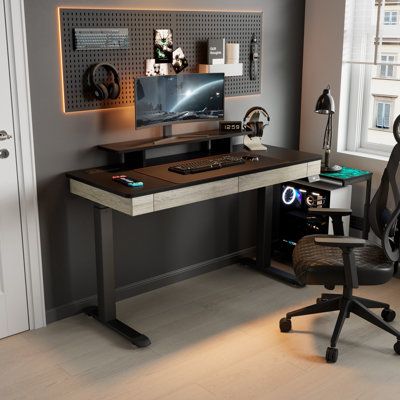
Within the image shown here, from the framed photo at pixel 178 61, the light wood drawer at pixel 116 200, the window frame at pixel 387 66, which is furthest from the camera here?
the window frame at pixel 387 66

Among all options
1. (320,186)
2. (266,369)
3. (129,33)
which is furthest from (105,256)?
(320,186)

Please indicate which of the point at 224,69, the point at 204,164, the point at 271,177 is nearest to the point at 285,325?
the point at 271,177

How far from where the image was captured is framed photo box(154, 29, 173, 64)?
352 centimetres

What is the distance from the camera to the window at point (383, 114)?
417cm

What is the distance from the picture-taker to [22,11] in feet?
9.75

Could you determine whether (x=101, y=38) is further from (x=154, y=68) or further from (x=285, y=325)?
(x=285, y=325)

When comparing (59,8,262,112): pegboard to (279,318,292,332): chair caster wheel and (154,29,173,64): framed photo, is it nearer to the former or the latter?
(154,29,173,64): framed photo

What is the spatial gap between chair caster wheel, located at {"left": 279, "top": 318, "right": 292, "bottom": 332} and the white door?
1.35 meters

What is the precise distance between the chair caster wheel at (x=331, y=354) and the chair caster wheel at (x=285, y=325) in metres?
0.33

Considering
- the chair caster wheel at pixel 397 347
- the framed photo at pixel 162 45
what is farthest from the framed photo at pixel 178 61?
the chair caster wheel at pixel 397 347

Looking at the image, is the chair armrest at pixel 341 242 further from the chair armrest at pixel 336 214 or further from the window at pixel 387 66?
the window at pixel 387 66

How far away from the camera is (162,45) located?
11.6 feet

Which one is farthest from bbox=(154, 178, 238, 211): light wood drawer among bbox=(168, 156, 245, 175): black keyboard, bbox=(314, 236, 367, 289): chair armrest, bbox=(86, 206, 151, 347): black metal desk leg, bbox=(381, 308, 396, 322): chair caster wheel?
bbox=(381, 308, 396, 322): chair caster wheel

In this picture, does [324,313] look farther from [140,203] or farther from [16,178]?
[16,178]
